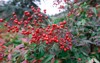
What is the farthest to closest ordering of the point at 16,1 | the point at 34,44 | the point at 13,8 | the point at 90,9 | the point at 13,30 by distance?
the point at 16,1
the point at 13,8
the point at 90,9
the point at 13,30
the point at 34,44

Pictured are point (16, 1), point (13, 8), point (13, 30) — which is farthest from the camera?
point (16, 1)

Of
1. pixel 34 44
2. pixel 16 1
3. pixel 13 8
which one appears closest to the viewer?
pixel 34 44

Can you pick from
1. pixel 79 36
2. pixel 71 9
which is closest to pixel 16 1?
pixel 71 9

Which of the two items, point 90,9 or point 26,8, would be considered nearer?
point 90,9

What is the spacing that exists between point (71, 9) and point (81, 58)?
2.71 feet

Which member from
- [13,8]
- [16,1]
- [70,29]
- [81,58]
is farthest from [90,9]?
[16,1]

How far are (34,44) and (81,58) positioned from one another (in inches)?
21.0

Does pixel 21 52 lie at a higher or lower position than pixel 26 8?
lower

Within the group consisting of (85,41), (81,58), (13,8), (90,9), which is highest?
(13,8)

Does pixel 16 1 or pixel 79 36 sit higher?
pixel 16 1

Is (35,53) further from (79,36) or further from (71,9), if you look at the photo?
(71,9)

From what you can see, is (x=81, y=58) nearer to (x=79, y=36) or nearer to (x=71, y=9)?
(x=79, y=36)

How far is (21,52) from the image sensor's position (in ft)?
8.21

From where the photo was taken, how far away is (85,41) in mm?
2662
